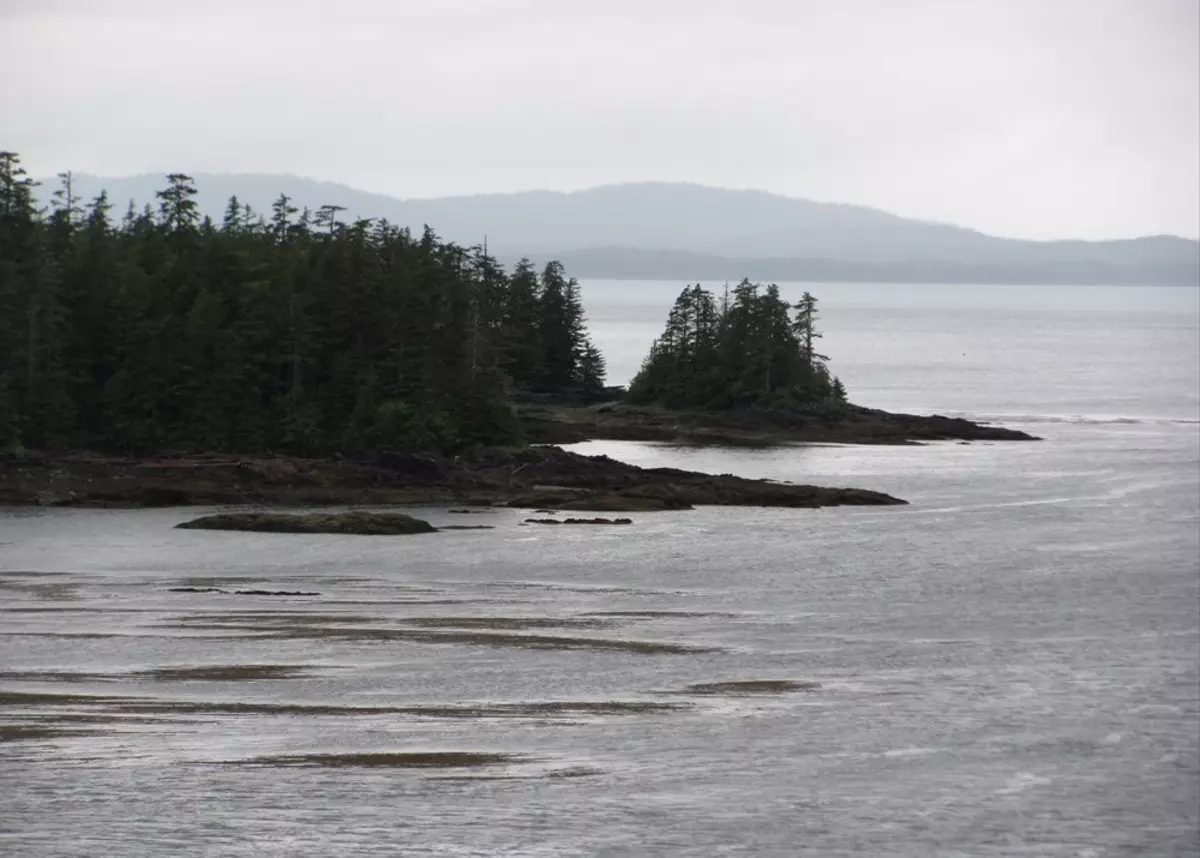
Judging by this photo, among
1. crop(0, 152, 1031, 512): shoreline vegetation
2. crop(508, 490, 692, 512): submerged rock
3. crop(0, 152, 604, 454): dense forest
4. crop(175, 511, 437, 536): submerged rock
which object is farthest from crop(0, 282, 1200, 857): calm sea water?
crop(0, 152, 604, 454): dense forest

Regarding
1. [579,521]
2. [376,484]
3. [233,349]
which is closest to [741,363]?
[233,349]

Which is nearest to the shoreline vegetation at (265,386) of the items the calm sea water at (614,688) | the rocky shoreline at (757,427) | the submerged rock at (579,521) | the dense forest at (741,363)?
the rocky shoreline at (757,427)

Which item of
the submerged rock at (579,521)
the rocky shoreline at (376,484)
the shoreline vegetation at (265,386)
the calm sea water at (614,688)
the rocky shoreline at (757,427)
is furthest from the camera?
the rocky shoreline at (757,427)

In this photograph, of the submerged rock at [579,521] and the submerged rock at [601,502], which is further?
the submerged rock at [601,502]

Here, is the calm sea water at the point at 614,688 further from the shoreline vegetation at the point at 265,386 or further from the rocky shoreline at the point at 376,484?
the shoreline vegetation at the point at 265,386

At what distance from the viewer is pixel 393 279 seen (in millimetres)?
78625

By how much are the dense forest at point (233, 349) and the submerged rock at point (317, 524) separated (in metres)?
16.8

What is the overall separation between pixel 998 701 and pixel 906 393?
376ft

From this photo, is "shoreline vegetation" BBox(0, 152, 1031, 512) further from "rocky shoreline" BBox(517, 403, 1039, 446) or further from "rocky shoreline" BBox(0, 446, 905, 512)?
"rocky shoreline" BBox(517, 403, 1039, 446)

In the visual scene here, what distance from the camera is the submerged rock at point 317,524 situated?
171 ft

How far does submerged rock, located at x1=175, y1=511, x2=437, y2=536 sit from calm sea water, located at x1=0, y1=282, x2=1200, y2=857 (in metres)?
1.52

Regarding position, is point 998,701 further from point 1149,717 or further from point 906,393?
point 906,393

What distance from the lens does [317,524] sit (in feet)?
173

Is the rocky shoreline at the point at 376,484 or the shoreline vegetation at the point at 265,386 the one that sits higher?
the shoreline vegetation at the point at 265,386
